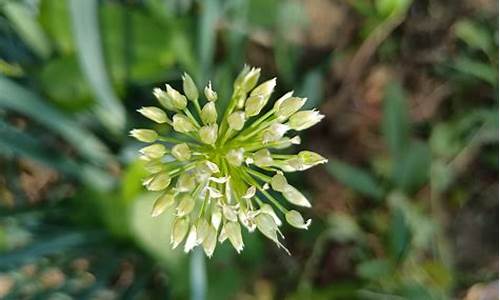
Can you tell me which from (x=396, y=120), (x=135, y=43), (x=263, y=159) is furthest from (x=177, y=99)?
(x=396, y=120)

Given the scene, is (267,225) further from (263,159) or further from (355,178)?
(355,178)


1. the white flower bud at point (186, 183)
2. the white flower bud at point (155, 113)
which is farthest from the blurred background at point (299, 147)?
the white flower bud at point (186, 183)

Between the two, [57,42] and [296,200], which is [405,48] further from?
[296,200]

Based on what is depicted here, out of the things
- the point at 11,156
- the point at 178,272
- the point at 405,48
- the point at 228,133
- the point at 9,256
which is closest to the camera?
the point at 228,133

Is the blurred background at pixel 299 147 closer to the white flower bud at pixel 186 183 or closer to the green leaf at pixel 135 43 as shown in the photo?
the green leaf at pixel 135 43

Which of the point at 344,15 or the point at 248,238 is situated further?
the point at 344,15

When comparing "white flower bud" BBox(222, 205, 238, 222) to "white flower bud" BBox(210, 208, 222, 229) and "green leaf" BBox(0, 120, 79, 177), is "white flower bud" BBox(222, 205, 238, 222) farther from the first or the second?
"green leaf" BBox(0, 120, 79, 177)

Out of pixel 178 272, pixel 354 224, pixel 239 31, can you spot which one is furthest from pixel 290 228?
pixel 239 31
